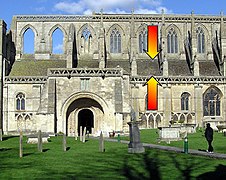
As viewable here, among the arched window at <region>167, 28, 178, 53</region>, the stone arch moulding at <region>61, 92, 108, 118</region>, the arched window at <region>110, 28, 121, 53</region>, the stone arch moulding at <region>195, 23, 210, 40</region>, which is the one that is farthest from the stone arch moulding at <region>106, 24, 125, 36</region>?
the stone arch moulding at <region>61, 92, 108, 118</region>

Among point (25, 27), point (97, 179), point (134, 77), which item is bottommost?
point (97, 179)

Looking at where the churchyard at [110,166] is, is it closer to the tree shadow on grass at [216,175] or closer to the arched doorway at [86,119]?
the tree shadow on grass at [216,175]

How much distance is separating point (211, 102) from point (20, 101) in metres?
23.7

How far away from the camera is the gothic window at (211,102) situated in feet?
166

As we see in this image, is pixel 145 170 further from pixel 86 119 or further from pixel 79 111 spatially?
pixel 86 119

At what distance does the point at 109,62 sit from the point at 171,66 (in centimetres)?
816

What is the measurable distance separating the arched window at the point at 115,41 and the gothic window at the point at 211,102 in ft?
44.9

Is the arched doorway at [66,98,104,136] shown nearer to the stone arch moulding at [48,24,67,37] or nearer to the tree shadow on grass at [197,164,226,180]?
the stone arch moulding at [48,24,67,37]

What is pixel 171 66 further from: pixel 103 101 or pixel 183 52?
pixel 103 101

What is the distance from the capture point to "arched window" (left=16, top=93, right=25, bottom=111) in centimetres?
4878

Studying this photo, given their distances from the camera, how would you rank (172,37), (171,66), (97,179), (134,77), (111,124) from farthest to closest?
(172,37)
(171,66)
(134,77)
(111,124)
(97,179)

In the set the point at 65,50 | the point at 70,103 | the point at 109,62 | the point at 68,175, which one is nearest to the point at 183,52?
the point at 109,62

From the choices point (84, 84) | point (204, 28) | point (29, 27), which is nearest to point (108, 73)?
point (84, 84)

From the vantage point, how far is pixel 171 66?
52875mm
